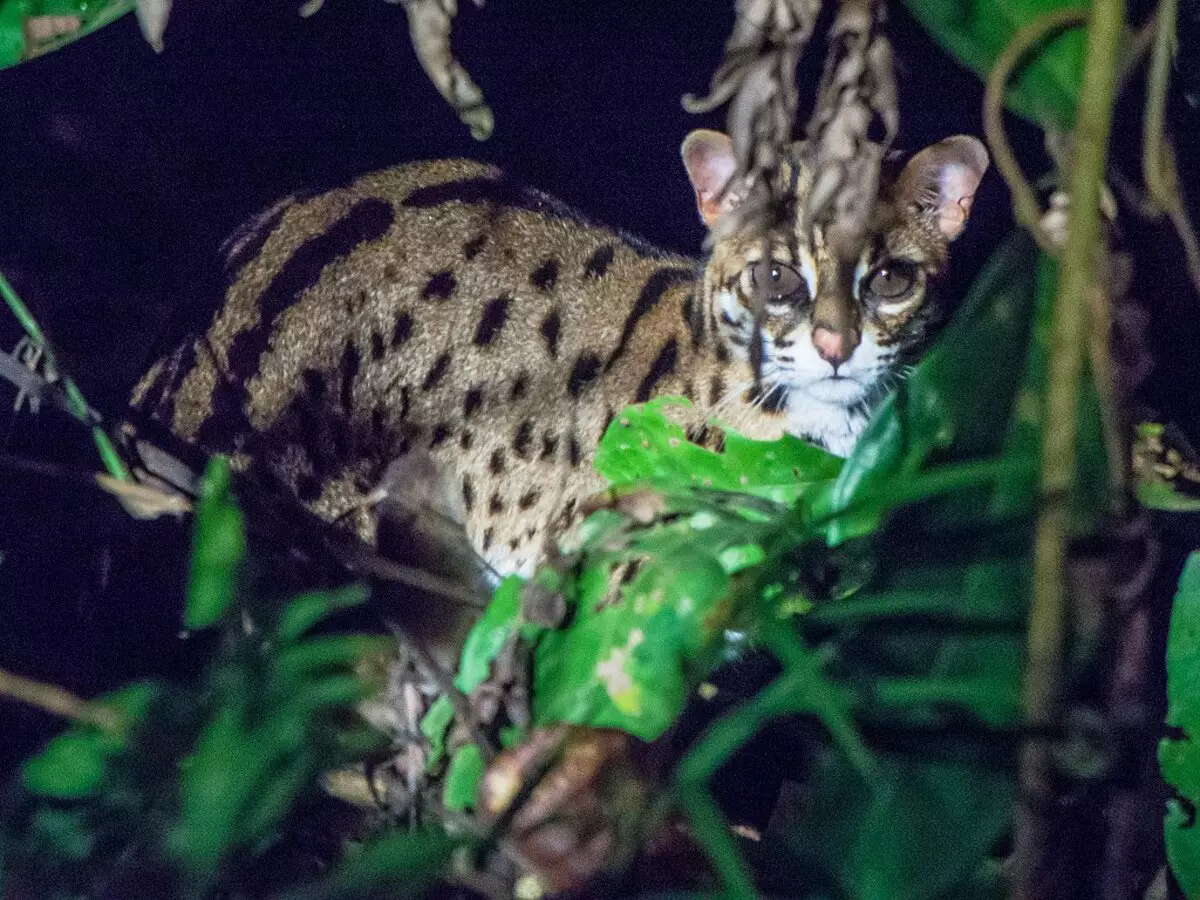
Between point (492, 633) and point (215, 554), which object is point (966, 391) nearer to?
point (492, 633)

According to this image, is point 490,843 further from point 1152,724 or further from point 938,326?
point 938,326

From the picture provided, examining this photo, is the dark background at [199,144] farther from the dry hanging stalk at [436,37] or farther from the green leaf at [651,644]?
the green leaf at [651,644]

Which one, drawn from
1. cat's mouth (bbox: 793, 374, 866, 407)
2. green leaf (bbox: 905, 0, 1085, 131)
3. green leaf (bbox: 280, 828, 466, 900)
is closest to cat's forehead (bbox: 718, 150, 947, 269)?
cat's mouth (bbox: 793, 374, 866, 407)

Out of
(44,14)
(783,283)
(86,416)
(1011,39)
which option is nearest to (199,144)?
(44,14)

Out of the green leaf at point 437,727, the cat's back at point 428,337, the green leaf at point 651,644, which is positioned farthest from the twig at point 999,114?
the cat's back at point 428,337

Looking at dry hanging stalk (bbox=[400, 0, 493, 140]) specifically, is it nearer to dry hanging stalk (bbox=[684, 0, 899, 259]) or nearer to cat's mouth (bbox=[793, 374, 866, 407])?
dry hanging stalk (bbox=[684, 0, 899, 259])
